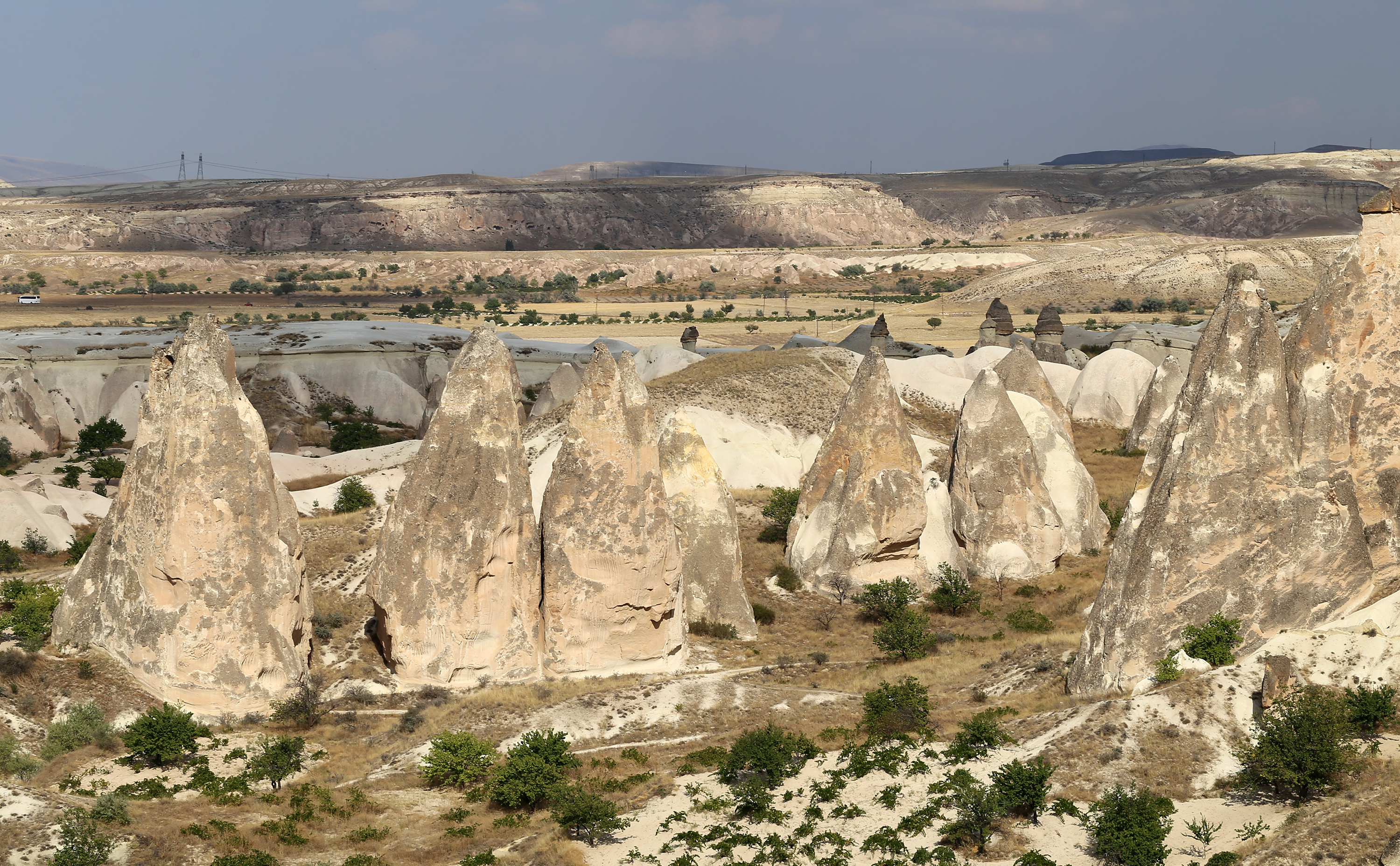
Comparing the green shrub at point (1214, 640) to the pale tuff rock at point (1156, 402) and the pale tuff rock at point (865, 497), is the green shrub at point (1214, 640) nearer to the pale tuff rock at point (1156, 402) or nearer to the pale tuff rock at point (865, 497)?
the pale tuff rock at point (865, 497)

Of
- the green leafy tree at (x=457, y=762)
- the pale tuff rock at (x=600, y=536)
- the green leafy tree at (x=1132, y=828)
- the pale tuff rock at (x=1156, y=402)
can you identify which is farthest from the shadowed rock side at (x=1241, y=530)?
the pale tuff rock at (x=1156, y=402)

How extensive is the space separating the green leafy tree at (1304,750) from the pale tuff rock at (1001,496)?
17260 millimetres

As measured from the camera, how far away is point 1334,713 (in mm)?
15328

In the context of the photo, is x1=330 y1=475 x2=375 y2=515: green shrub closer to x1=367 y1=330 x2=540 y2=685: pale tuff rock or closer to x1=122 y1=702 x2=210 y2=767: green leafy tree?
x1=367 y1=330 x2=540 y2=685: pale tuff rock

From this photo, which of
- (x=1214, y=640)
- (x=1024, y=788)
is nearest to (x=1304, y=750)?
(x=1024, y=788)

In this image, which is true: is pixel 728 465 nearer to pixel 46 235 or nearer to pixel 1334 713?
pixel 1334 713

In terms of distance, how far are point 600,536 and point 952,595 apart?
10696 millimetres

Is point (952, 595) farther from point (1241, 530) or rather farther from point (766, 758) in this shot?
point (766, 758)

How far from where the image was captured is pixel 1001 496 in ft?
110

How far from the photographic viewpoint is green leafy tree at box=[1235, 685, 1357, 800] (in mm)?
14977

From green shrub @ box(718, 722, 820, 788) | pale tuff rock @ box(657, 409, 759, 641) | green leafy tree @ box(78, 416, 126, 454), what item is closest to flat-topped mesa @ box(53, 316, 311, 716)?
green shrub @ box(718, 722, 820, 788)

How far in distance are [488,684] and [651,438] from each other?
A: 569 centimetres

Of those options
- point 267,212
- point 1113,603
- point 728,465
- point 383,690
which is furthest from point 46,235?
point 1113,603

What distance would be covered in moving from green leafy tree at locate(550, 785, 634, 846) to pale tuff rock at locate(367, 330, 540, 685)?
6.41m
